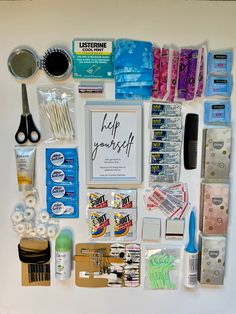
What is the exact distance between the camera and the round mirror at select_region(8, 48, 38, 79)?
3.29 ft

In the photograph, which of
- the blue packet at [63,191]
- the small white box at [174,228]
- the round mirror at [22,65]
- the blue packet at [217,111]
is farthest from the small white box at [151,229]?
the round mirror at [22,65]

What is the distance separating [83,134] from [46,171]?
17 centimetres

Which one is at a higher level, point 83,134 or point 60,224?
point 83,134

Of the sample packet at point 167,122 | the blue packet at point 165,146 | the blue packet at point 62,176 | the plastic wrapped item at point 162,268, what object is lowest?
the plastic wrapped item at point 162,268

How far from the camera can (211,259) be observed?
105cm

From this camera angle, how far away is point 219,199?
103 centimetres

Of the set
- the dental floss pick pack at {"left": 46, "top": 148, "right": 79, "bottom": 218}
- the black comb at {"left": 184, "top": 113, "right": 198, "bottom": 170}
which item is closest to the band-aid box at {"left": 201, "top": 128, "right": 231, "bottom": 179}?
the black comb at {"left": 184, "top": 113, "right": 198, "bottom": 170}

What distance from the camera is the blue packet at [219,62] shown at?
1.00 m

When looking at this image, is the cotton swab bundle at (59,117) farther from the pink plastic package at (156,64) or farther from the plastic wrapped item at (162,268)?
the plastic wrapped item at (162,268)

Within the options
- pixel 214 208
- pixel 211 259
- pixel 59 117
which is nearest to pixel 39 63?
pixel 59 117

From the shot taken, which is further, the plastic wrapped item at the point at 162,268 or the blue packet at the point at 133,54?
the plastic wrapped item at the point at 162,268

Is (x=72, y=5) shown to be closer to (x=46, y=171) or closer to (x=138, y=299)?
(x=46, y=171)

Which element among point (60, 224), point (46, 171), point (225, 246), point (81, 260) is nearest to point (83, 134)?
point (46, 171)

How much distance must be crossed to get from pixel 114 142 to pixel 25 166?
0.29 metres
